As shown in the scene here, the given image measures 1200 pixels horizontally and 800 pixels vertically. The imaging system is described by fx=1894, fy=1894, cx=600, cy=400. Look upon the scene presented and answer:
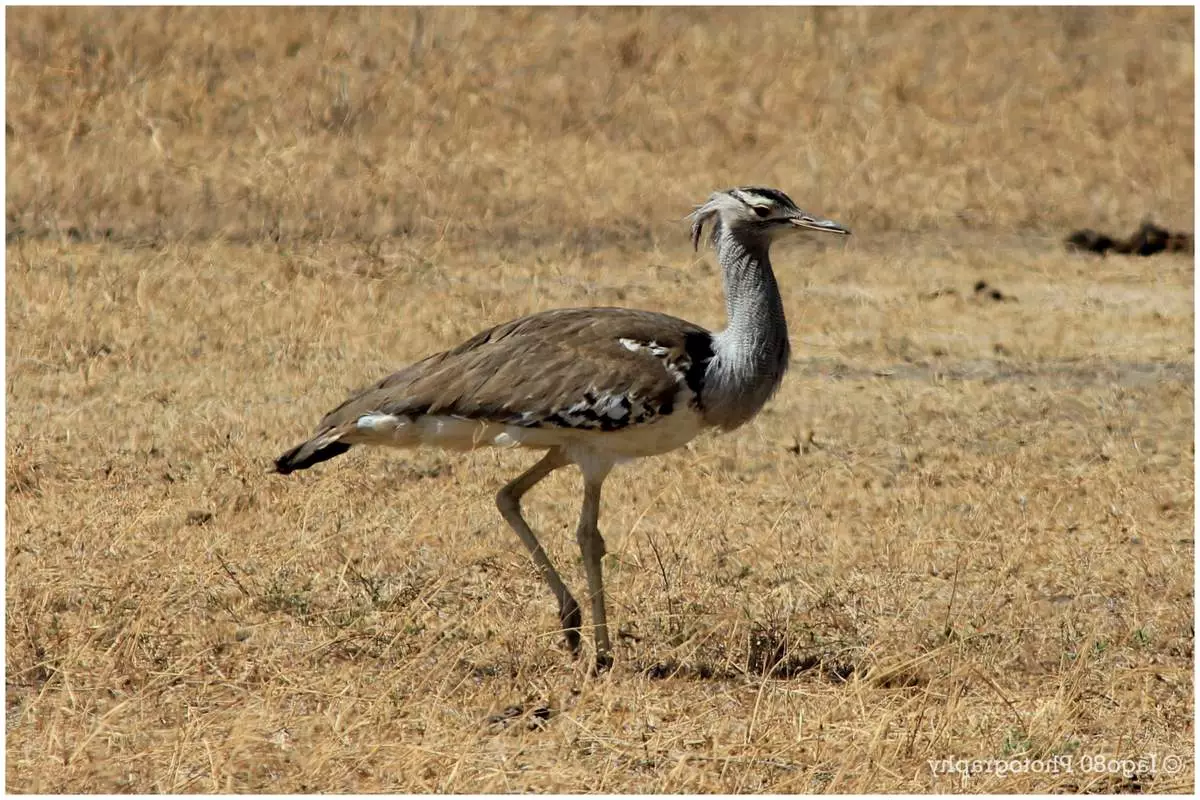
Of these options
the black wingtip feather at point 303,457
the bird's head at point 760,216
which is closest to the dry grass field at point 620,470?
the black wingtip feather at point 303,457

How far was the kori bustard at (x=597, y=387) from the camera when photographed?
5.14 meters

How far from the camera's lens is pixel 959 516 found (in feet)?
21.7

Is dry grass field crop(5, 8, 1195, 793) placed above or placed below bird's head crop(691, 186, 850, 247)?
below

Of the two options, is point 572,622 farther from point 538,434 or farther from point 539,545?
point 538,434

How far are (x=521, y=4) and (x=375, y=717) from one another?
9.10 meters

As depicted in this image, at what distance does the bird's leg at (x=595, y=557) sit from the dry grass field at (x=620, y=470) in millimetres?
95

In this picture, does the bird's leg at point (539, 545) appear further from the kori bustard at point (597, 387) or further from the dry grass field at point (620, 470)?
the dry grass field at point (620, 470)

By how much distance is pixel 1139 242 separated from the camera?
35.8 feet

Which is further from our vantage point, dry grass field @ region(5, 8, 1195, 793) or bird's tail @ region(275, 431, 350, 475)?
bird's tail @ region(275, 431, 350, 475)

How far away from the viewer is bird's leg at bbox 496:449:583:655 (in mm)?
5305

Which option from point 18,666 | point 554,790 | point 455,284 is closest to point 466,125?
point 455,284

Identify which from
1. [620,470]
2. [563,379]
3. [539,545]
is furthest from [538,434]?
[620,470]

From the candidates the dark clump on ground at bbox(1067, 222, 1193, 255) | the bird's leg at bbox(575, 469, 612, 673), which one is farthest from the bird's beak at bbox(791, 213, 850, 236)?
the dark clump on ground at bbox(1067, 222, 1193, 255)

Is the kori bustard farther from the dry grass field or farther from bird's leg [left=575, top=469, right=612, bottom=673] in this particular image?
the dry grass field
